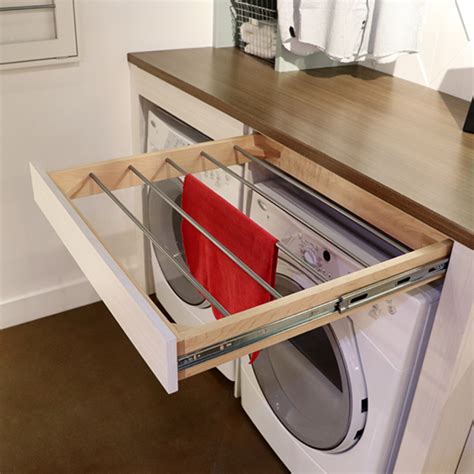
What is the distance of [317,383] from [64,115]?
3.64 ft

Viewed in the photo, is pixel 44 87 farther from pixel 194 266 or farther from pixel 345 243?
pixel 345 243

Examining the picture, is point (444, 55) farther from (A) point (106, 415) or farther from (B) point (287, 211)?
(A) point (106, 415)

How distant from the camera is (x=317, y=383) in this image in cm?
135

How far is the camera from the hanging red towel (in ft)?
3.65

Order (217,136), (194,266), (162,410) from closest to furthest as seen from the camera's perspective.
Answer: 1. (194,266)
2. (217,136)
3. (162,410)

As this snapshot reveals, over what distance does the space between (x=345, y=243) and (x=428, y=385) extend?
303 mm

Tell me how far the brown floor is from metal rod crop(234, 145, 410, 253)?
77cm

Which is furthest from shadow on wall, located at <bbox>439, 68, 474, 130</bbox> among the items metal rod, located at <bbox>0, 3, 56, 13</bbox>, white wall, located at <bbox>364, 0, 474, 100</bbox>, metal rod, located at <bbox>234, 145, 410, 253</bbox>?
metal rod, located at <bbox>0, 3, 56, 13</bbox>

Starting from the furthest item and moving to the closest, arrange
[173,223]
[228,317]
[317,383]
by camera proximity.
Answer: [173,223] → [317,383] → [228,317]

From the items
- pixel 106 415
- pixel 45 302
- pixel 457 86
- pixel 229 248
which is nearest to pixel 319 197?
pixel 229 248

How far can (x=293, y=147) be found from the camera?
1.23 metres

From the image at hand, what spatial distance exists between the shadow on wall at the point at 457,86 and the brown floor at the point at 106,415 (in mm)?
1024

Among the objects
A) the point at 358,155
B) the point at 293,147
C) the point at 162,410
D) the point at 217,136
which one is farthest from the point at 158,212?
the point at 358,155

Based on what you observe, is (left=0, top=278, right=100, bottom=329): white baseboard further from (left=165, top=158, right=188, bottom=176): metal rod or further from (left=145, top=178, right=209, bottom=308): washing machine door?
(left=165, top=158, right=188, bottom=176): metal rod
